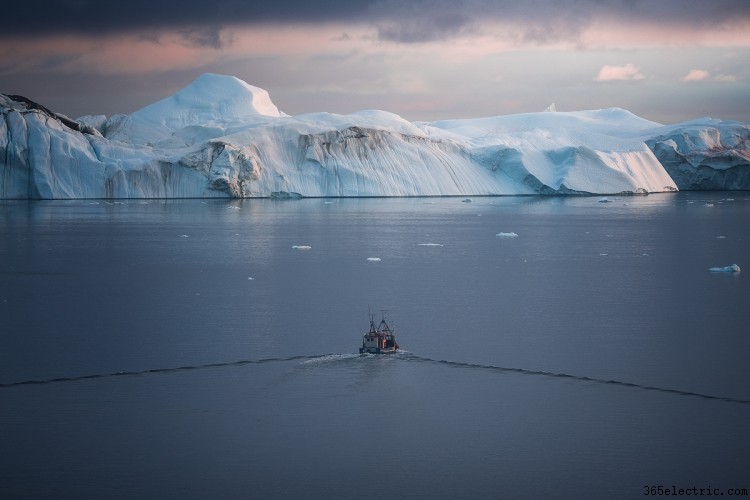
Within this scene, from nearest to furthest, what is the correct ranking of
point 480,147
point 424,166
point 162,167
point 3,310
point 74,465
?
point 74,465, point 3,310, point 162,167, point 424,166, point 480,147

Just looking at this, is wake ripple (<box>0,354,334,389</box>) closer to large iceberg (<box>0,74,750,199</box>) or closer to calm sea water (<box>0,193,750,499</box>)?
calm sea water (<box>0,193,750,499</box>)

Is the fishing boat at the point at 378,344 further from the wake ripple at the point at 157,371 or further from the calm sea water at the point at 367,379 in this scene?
the wake ripple at the point at 157,371

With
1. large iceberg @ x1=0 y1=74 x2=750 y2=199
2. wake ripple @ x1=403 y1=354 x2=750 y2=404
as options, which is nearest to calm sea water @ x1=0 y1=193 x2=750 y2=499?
wake ripple @ x1=403 y1=354 x2=750 y2=404

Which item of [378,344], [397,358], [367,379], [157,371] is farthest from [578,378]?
[157,371]

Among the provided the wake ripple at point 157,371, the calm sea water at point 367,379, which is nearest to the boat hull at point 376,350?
the calm sea water at point 367,379

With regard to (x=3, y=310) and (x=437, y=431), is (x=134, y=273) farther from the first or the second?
(x=437, y=431)

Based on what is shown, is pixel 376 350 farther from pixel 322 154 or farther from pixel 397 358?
pixel 322 154

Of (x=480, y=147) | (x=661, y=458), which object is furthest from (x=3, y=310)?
(x=480, y=147)
